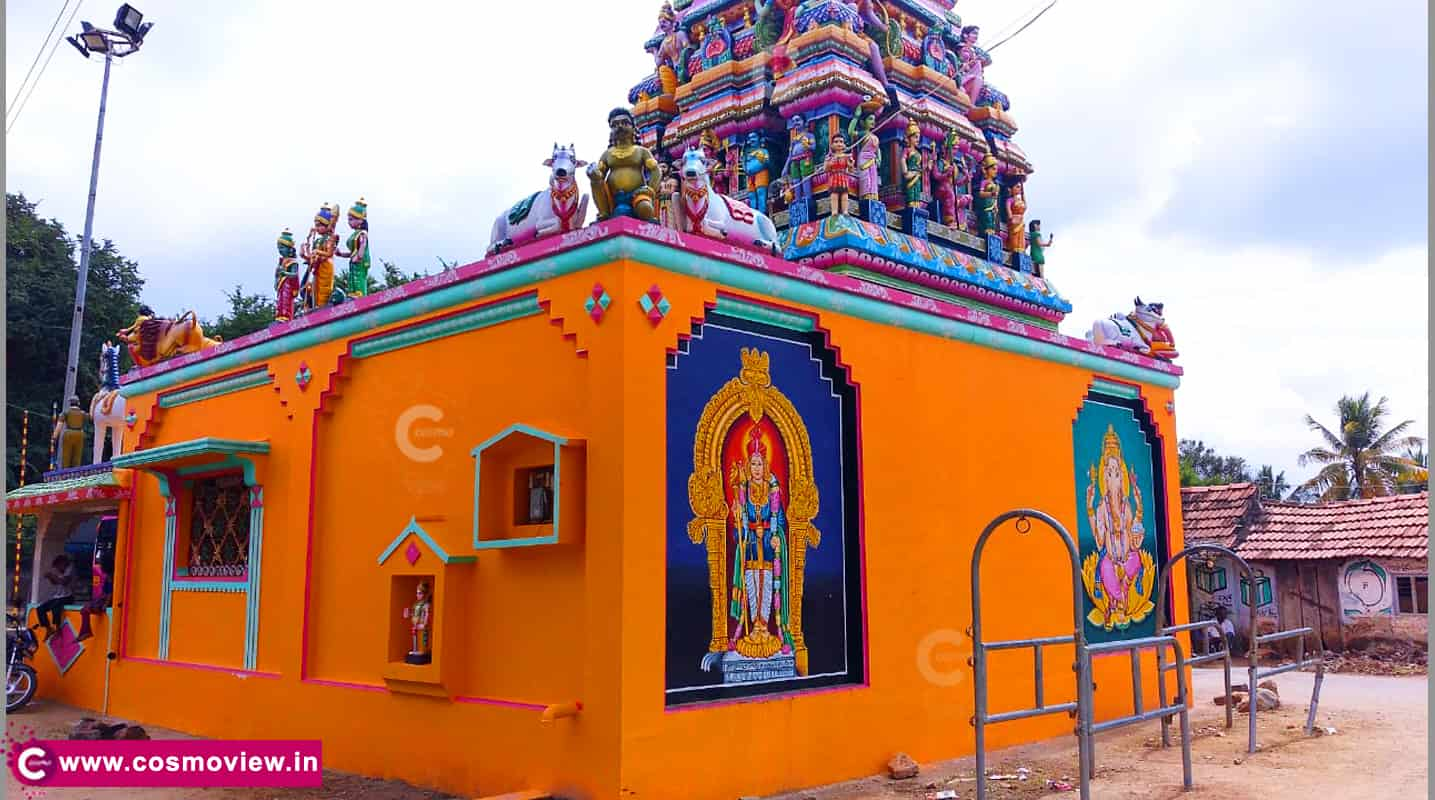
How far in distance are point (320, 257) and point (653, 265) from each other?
442 cm

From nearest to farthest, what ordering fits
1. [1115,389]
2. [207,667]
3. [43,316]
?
[207,667] < [1115,389] < [43,316]

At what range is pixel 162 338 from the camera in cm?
1175

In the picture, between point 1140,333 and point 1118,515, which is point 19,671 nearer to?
point 1118,515

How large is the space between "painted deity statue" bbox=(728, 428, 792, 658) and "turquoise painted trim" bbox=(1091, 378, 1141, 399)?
458 centimetres

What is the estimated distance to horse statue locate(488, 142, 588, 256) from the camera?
7.64m

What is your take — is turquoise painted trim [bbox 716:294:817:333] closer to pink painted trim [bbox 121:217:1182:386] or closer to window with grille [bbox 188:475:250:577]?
pink painted trim [bbox 121:217:1182:386]

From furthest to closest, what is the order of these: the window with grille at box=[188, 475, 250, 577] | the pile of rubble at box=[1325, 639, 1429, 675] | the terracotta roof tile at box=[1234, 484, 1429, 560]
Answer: the terracotta roof tile at box=[1234, 484, 1429, 560] < the pile of rubble at box=[1325, 639, 1429, 675] < the window with grille at box=[188, 475, 250, 577]

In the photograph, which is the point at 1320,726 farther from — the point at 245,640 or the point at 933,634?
the point at 245,640

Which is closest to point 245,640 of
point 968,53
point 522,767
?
point 522,767

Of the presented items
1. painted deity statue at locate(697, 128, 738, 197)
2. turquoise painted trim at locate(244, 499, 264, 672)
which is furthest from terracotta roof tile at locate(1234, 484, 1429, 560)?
turquoise painted trim at locate(244, 499, 264, 672)

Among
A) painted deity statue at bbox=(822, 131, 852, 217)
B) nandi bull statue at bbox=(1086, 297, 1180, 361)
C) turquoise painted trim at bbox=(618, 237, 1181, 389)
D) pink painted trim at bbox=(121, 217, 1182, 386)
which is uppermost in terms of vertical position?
painted deity statue at bbox=(822, 131, 852, 217)

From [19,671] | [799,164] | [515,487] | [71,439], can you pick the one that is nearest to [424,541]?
[515,487]

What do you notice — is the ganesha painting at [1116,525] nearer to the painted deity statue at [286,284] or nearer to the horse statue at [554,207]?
the horse statue at [554,207]

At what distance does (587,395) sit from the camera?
6.71 meters
